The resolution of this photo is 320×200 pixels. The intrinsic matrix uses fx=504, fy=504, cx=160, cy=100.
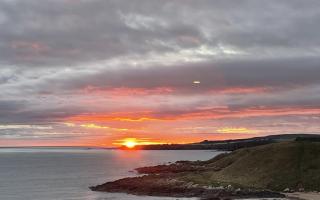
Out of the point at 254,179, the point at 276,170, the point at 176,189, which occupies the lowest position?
the point at 176,189

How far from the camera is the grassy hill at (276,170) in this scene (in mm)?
79375

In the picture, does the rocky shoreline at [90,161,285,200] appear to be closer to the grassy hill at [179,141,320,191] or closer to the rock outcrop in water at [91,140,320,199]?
the rock outcrop in water at [91,140,320,199]

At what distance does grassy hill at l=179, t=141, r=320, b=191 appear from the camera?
260 feet

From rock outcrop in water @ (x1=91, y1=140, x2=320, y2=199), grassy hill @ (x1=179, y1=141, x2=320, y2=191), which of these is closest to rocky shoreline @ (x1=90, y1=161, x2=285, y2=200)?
rock outcrop in water @ (x1=91, y1=140, x2=320, y2=199)

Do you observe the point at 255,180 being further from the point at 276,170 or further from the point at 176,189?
the point at 176,189

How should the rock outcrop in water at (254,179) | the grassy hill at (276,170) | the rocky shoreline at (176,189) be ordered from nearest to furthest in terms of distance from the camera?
the rocky shoreline at (176,189) < the rock outcrop in water at (254,179) < the grassy hill at (276,170)

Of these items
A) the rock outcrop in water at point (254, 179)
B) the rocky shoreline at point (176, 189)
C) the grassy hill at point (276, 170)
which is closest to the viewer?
the rocky shoreline at point (176, 189)

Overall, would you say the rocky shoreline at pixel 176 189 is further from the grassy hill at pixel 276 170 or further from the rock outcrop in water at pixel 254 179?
the grassy hill at pixel 276 170

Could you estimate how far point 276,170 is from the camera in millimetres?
84312

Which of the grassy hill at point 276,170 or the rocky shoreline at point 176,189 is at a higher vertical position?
the grassy hill at point 276,170

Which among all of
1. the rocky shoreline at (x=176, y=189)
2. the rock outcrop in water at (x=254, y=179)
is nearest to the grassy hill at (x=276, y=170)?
the rock outcrop in water at (x=254, y=179)

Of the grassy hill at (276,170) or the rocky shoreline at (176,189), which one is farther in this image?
the grassy hill at (276,170)

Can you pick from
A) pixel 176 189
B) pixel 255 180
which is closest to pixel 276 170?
pixel 255 180

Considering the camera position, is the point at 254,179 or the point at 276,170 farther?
the point at 254,179
